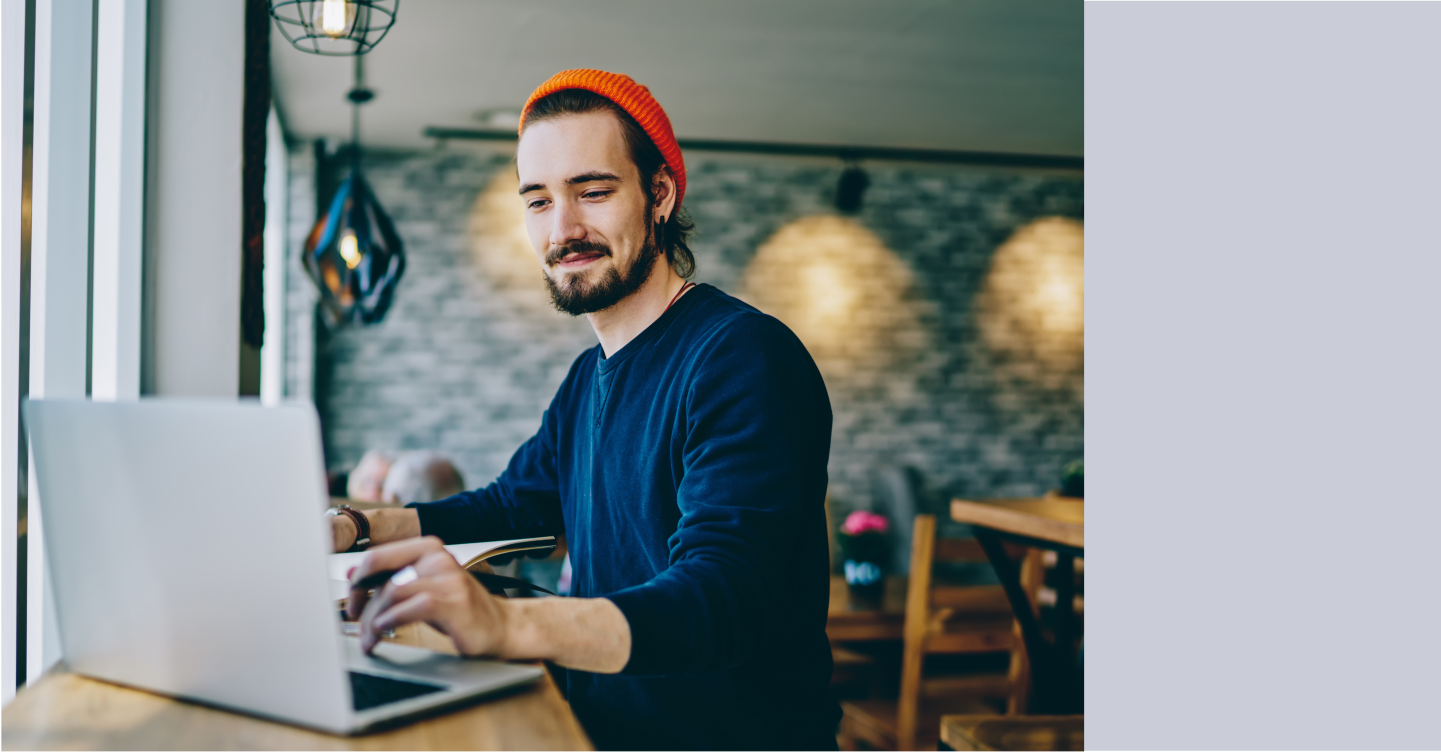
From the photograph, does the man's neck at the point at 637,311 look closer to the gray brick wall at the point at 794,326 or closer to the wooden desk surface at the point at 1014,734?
the wooden desk surface at the point at 1014,734

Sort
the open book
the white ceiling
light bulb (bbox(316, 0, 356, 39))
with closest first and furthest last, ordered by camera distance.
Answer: the open book, light bulb (bbox(316, 0, 356, 39)), the white ceiling

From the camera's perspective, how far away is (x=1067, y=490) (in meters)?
2.62

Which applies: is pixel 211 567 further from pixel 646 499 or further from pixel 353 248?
pixel 353 248

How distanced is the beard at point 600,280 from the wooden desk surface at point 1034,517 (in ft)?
3.26

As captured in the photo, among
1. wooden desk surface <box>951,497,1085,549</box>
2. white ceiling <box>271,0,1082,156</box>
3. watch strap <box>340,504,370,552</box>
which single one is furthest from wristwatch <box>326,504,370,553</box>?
white ceiling <box>271,0,1082,156</box>

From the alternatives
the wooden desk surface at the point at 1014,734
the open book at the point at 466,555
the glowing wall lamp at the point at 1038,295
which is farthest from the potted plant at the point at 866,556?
the glowing wall lamp at the point at 1038,295

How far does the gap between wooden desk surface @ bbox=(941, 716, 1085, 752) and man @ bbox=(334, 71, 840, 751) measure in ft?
2.06

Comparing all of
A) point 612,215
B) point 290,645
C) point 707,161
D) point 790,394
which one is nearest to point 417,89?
point 707,161

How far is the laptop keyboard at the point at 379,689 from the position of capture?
67cm

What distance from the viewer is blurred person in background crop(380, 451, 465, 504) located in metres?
2.53

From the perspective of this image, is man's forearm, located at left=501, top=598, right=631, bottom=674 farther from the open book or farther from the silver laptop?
the open book

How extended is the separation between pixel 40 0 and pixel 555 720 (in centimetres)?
109

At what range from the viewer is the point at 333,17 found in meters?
1.84

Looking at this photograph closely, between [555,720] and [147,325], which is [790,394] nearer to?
[555,720]
